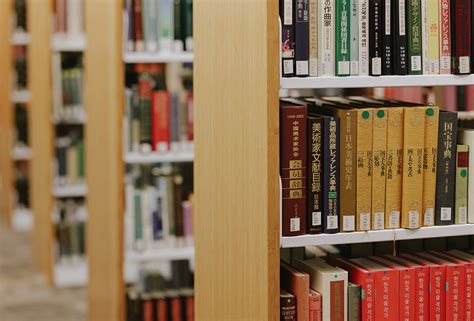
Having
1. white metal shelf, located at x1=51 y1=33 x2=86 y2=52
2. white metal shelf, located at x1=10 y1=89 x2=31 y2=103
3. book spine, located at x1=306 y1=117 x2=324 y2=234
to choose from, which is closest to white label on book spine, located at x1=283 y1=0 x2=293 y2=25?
book spine, located at x1=306 y1=117 x2=324 y2=234

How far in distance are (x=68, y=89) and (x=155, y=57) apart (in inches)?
82.1

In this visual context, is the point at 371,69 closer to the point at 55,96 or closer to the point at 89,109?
the point at 89,109

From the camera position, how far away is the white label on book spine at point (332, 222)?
96.5 inches

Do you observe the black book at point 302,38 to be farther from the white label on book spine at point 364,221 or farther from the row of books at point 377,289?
the row of books at point 377,289

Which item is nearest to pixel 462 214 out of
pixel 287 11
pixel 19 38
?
pixel 287 11

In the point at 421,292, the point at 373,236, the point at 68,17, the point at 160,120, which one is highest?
the point at 68,17

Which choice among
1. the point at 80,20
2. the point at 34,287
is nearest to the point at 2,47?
the point at 80,20

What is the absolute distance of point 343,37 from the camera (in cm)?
244

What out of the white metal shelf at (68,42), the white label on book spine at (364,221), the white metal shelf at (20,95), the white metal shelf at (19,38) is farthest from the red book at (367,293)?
the white metal shelf at (20,95)

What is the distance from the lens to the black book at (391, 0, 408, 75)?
8.11 ft

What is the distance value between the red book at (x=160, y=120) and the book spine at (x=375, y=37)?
1.70 metres

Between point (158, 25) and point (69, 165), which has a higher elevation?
point (158, 25)

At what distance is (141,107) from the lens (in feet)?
13.1

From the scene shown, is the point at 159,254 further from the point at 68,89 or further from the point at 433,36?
the point at 68,89
